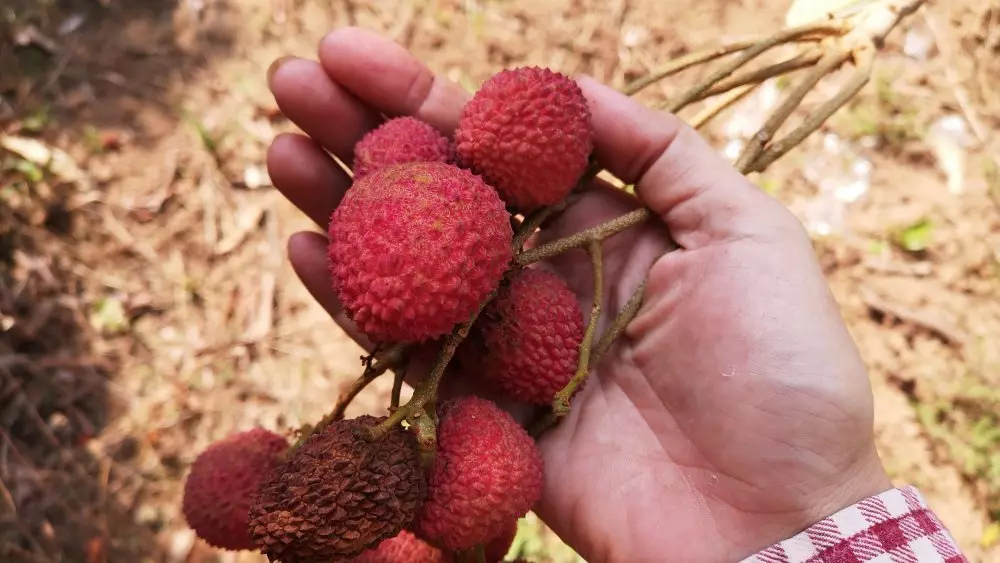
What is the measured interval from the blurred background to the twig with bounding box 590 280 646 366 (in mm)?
1080

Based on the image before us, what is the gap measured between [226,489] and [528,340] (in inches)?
27.2

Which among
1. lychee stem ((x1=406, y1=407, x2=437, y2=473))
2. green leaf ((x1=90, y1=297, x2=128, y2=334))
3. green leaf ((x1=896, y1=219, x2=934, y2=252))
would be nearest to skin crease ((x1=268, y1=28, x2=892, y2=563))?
lychee stem ((x1=406, y1=407, x2=437, y2=473))

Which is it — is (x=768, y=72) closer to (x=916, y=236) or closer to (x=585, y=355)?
(x=585, y=355)

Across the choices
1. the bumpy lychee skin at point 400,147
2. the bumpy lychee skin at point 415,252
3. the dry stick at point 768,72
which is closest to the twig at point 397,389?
the bumpy lychee skin at point 415,252

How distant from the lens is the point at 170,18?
351 centimetres

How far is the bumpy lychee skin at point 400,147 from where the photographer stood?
157 centimetres

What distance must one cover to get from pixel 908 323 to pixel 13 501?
3233 mm

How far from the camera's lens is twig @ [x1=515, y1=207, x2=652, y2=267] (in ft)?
5.22

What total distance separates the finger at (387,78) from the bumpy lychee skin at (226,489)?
2.87 ft

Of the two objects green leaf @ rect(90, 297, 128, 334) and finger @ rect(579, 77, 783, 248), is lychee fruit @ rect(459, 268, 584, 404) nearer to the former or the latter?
finger @ rect(579, 77, 783, 248)

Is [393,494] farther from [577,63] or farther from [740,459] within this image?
[577,63]

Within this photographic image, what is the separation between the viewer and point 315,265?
1983 millimetres

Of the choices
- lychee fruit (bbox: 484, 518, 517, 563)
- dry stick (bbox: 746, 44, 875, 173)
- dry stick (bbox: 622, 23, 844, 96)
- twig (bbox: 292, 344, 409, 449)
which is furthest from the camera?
dry stick (bbox: 622, 23, 844, 96)

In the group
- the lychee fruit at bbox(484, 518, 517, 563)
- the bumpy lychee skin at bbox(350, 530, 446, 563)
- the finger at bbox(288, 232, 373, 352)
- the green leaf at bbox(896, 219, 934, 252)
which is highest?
the green leaf at bbox(896, 219, 934, 252)
